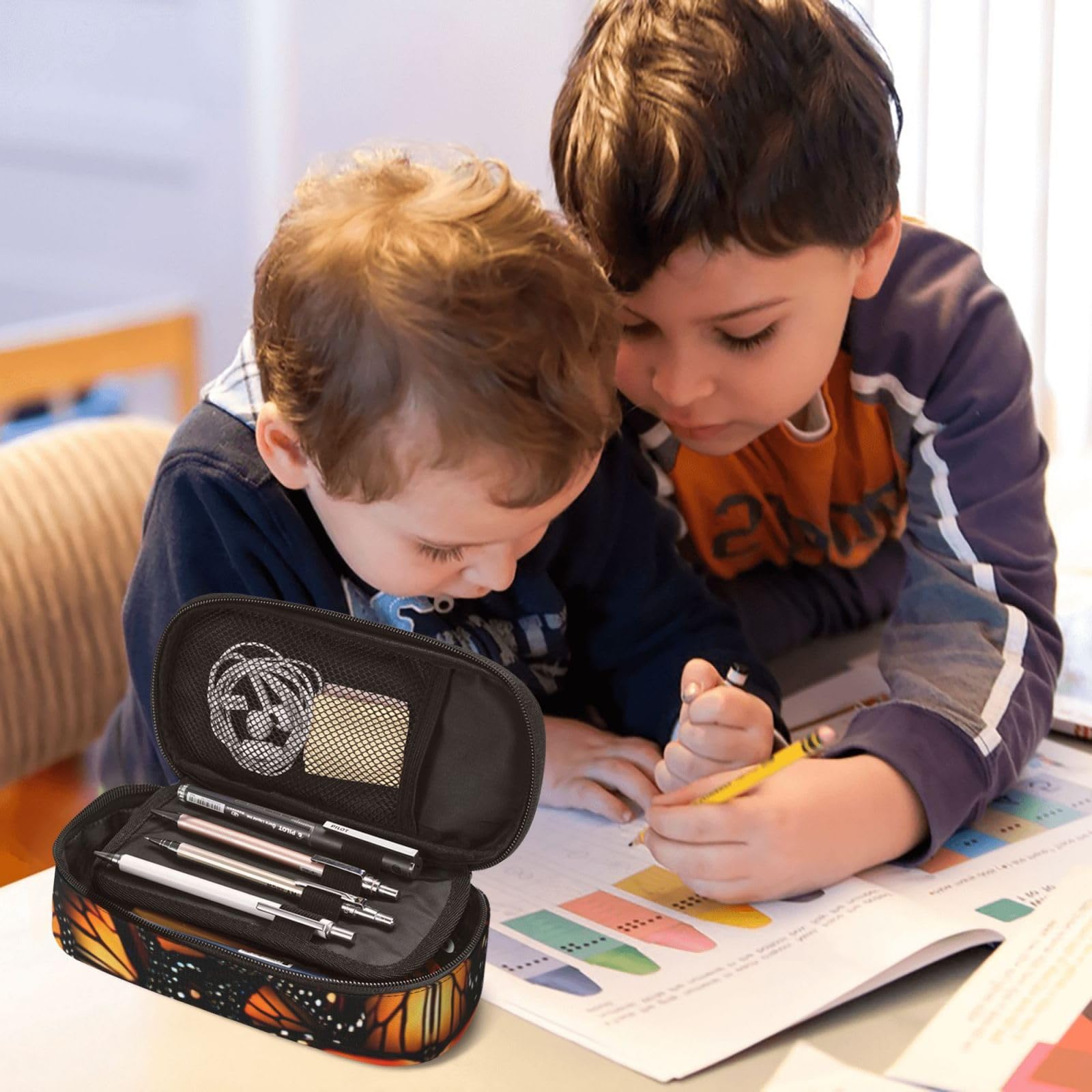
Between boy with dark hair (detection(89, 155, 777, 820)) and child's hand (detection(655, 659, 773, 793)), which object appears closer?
boy with dark hair (detection(89, 155, 777, 820))

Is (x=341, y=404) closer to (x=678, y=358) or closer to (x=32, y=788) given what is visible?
(x=678, y=358)

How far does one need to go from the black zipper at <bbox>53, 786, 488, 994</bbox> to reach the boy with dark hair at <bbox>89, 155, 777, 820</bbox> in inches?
A: 6.6

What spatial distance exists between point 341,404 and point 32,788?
27.2 inches

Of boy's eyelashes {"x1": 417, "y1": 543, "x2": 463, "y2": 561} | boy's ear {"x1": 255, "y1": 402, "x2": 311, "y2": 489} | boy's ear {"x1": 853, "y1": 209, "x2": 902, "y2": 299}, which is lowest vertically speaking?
boy's eyelashes {"x1": 417, "y1": 543, "x2": 463, "y2": 561}

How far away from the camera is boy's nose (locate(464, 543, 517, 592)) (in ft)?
2.43

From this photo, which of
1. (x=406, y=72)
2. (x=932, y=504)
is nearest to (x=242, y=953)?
(x=932, y=504)

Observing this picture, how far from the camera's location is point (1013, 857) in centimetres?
77

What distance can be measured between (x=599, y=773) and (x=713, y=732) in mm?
93

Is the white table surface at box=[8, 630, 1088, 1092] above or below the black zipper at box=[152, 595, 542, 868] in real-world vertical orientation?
below

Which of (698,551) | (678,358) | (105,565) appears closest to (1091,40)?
(698,551)

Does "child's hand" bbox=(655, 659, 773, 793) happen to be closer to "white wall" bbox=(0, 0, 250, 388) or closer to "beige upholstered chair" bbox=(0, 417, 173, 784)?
"beige upholstered chair" bbox=(0, 417, 173, 784)

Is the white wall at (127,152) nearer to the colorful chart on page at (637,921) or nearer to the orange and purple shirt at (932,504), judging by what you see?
the orange and purple shirt at (932,504)

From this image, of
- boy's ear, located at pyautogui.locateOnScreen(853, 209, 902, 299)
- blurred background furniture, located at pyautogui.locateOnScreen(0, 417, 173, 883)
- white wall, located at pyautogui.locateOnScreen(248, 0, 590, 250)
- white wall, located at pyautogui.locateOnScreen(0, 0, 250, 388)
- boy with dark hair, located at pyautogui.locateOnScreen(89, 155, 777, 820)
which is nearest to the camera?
boy with dark hair, located at pyautogui.locateOnScreen(89, 155, 777, 820)

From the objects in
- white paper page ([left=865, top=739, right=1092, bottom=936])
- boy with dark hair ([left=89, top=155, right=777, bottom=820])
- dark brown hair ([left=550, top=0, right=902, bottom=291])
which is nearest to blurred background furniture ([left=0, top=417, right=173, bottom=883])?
boy with dark hair ([left=89, top=155, right=777, bottom=820])
